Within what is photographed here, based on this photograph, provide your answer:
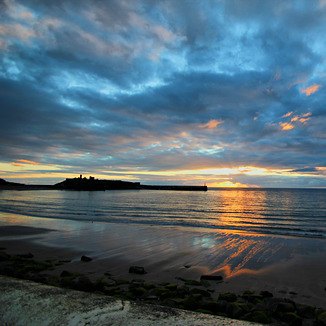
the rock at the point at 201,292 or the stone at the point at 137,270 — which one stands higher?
the rock at the point at 201,292

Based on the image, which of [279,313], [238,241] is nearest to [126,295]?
[279,313]

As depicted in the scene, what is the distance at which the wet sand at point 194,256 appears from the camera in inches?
257

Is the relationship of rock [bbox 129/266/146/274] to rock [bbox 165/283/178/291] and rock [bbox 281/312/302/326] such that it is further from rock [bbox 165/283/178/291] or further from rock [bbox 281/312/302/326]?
rock [bbox 281/312/302/326]

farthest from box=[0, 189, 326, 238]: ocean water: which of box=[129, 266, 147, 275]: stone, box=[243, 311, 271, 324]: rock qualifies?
box=[243, 311, 271, 324]: rock

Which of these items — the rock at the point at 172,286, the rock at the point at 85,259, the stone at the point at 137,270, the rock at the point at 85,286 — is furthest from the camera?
the rock at the point at 85,259

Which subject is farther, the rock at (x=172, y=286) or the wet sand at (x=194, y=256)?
the wet sand at (x=194, y=256)

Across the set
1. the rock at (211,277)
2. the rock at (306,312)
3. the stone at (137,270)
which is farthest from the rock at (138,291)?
the rock at (306,312)

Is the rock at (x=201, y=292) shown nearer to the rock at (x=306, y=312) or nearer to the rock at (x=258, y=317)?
the rock at (x=258, y=317)

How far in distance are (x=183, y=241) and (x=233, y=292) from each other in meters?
6.18

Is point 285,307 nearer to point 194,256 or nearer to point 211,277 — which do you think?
point 211,277

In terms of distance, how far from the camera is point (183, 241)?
1184 centimetres

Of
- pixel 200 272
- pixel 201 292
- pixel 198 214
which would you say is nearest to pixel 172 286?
pixel 201 292

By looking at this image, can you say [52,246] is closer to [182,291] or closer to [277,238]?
[182,291]

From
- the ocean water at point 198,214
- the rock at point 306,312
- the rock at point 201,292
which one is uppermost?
the rock at point 306,312
